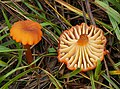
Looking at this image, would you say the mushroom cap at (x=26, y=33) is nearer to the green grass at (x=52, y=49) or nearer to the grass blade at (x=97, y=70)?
the green grass at (x=52, y=49)

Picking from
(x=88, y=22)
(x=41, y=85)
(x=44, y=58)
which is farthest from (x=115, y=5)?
(x=41, y=85)

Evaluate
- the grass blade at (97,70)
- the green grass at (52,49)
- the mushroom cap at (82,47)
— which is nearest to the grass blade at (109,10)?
the green grass at (52,49)

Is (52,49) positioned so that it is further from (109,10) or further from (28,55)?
(109,10)

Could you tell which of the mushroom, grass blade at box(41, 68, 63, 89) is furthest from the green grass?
the mushroom

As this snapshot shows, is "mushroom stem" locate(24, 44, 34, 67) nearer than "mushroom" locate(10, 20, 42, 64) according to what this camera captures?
No

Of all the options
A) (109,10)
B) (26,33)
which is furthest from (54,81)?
(109,10)

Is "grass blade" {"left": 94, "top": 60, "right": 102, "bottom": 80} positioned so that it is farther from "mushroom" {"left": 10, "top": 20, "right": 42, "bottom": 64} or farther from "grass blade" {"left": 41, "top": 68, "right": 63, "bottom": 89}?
"mushroom" {"left": 10, "top": 20, "right": 42, "bottom": 64}
